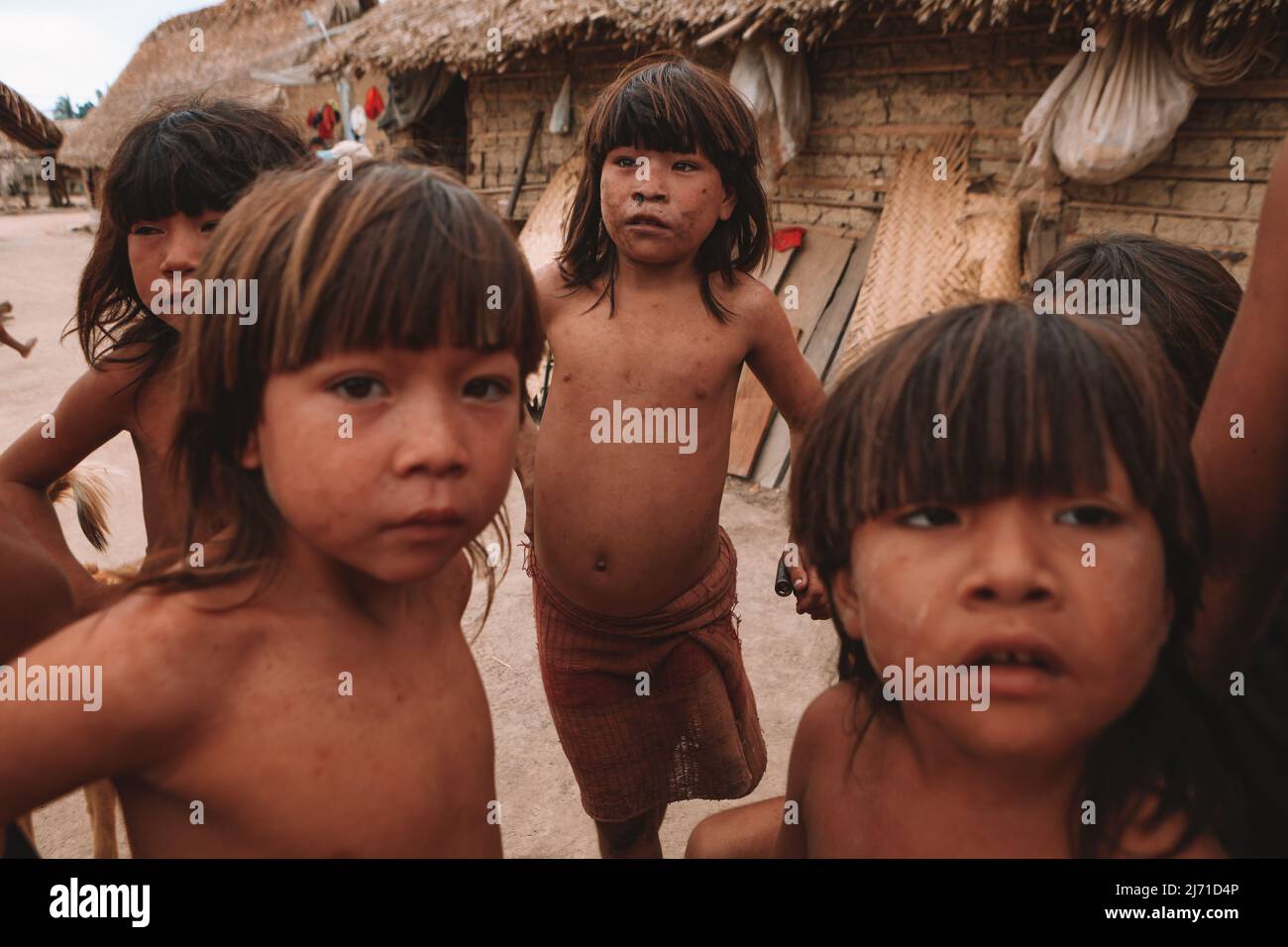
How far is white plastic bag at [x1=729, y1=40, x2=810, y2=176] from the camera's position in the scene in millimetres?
6062

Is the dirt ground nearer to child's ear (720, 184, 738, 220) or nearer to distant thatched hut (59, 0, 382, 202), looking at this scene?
child's ear (720, 184, 738, 220)

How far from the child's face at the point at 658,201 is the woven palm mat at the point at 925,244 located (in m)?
3.47

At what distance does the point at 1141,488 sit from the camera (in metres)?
0.93

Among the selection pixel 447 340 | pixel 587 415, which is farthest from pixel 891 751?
pixel 587 415

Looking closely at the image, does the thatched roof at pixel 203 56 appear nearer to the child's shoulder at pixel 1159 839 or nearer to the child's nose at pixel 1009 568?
the child's nose at pixel 1009 568

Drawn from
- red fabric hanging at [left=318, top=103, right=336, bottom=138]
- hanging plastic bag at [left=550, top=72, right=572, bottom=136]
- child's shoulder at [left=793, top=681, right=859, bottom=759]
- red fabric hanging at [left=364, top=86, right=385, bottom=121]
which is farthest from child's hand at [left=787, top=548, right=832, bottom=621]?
red fabric hanging at [left=318, top=103, right=336, bottom=138]

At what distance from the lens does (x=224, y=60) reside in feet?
59.3

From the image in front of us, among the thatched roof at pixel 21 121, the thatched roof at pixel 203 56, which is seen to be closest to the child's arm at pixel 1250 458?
the thatched roof at pixel 21 121

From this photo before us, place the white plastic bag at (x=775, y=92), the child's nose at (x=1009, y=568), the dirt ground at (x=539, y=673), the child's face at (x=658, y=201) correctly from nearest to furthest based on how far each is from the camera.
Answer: the child's nose at (x=1009, y=568) < the child's face at (x=658, y=201) < the dirt ground at (x=539, y=673) < the white plastic bag at (x=775, y=92)

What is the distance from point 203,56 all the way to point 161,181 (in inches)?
807

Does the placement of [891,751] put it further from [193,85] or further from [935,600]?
[193,85]

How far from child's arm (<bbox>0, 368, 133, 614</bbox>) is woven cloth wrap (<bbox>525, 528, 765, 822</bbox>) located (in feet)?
3.35

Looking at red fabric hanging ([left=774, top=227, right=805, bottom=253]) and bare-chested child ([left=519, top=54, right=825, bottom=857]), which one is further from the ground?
red fabric hanging ([left=774, top=227, right=805, bottom=253])

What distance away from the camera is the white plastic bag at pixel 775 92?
606 cm
